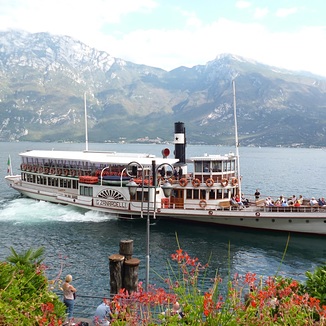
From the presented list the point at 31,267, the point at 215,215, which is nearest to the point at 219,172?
the point at 215,215

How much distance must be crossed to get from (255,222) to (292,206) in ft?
12.7

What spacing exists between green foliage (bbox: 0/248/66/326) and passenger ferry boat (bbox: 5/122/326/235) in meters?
20.4

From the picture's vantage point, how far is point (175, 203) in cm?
3828

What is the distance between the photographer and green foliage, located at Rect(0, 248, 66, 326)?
326 inches

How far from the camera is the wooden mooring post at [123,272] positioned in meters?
15.5

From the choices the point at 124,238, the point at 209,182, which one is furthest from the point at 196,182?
the point at 124,238

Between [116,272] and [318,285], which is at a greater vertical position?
[318,285]

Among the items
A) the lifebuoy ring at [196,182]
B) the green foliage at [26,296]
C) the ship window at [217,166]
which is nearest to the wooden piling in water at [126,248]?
the green foliage at [26,296]

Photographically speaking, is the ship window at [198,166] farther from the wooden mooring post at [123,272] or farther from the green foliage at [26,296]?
the green foliage at [26,296]

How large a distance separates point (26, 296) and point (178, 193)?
95.7 feet

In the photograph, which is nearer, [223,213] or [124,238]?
[124,238]

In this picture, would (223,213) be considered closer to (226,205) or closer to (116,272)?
(226,205)

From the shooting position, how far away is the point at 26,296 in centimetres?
994

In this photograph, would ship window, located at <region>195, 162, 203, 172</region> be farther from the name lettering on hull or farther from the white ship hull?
the name lettering on hull
